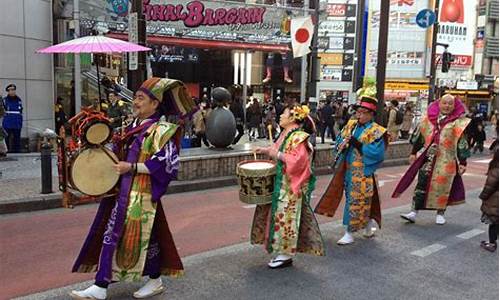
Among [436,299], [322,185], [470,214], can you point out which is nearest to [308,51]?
[322,185]

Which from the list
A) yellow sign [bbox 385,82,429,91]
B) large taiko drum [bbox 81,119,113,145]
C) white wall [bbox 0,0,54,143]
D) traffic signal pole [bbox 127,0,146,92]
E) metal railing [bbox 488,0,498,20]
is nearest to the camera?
large taiko drum [bbox 81,119,113,145]

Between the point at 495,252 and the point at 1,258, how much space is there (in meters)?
5.33

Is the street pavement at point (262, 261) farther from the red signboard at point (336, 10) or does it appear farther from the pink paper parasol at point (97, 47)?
the red signboard at point (336, 10)

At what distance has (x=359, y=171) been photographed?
588cm

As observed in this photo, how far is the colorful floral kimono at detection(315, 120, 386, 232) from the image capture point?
5789 millimetres

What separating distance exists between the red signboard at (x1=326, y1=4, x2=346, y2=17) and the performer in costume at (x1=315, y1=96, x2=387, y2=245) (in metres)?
35.7

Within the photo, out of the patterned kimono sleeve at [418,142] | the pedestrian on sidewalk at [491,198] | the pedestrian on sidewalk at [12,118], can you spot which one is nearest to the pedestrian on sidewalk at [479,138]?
the patterned kimono sleeve at [418,142]

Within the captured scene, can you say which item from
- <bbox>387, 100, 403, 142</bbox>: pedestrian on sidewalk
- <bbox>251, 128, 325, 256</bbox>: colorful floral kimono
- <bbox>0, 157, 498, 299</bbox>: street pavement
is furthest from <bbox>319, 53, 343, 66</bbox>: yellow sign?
<bbox>251, 128, 325, 256</bbox>: colorful floral kimono

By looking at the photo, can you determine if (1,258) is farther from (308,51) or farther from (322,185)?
(308,51)

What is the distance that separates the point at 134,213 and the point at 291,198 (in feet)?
5.25

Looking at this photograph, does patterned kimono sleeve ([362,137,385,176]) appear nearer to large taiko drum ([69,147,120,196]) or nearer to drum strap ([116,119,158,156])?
drum strap ([116,119,158,156])

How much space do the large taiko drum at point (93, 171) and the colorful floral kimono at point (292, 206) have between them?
165 cm

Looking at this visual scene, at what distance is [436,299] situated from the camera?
4441 millimetres

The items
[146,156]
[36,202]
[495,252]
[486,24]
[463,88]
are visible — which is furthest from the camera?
[486,24]
